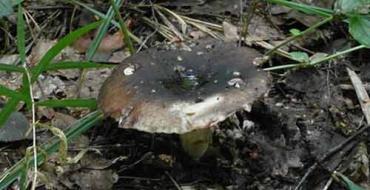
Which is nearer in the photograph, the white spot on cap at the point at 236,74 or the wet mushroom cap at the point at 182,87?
the wet mushroom cap at the point at 182,87

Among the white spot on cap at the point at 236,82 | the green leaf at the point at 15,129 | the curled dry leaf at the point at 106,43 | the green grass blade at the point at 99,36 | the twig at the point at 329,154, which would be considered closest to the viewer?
the white spot on cap at the point at 236,82

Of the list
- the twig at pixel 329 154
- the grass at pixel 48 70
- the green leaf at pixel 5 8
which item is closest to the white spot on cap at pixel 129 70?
the grass at pixel 48 70

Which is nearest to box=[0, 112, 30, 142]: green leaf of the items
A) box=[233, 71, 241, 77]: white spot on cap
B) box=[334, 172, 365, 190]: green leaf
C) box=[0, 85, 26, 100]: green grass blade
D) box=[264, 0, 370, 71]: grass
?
box=[0, 85, 26, 100]: green grass blade

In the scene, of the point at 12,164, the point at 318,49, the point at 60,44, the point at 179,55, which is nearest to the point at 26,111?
the point at 12,164

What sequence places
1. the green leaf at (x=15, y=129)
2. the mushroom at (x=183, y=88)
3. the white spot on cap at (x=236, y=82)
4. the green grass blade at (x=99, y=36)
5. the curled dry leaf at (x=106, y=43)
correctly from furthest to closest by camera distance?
1. the curled dry leaf at (x=106, y=43)
2. the green grass blade at (x=99, y=36)
3. the green leaf at (x=15, y=129)
4. the white spot on cap at (x=236, y=82)
5. the mushroom at (x=183, y=88)

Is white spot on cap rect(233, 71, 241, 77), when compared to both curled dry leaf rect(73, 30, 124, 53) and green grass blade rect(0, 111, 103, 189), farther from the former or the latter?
curled dry leaf rect(73, 30, 124, 53)

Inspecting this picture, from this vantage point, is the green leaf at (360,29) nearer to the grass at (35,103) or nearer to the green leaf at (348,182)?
the green leaf at (348,182)

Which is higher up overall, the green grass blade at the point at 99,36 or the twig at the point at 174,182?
the green grass blade at the point at 99,36

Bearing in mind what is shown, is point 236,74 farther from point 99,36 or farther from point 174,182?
point 99,36
